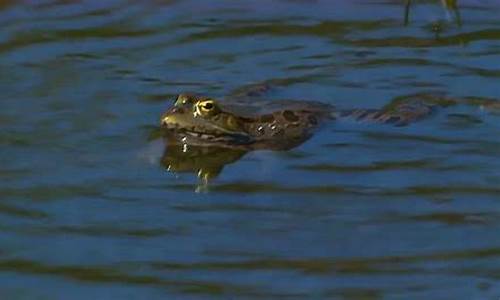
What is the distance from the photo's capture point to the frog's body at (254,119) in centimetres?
721

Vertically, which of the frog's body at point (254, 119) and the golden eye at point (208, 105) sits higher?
the golden eye at point (208, 105)

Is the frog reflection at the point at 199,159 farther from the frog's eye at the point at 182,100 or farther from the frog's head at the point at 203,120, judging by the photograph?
the frog's eye at the point at 182,100

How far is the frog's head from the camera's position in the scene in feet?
23.6

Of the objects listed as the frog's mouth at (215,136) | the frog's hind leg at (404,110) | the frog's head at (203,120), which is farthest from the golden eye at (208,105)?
the frog's hind leg at (404,110)

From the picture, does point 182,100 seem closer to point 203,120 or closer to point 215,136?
point 203,120

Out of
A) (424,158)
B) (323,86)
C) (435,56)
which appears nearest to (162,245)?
(424,158)

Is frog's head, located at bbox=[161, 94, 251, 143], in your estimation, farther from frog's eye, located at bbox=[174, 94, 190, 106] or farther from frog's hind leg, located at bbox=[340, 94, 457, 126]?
frog's hind leg, located at bbox=[340, 94, 457, 126]

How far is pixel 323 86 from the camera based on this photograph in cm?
787

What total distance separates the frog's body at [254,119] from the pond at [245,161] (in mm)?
73

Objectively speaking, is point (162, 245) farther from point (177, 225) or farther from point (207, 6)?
point (207, 6)

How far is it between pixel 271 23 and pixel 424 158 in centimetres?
208

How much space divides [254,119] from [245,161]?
13.8 inches

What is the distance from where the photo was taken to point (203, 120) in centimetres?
722

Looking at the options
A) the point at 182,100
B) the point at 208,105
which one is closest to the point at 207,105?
the point at 208,105
